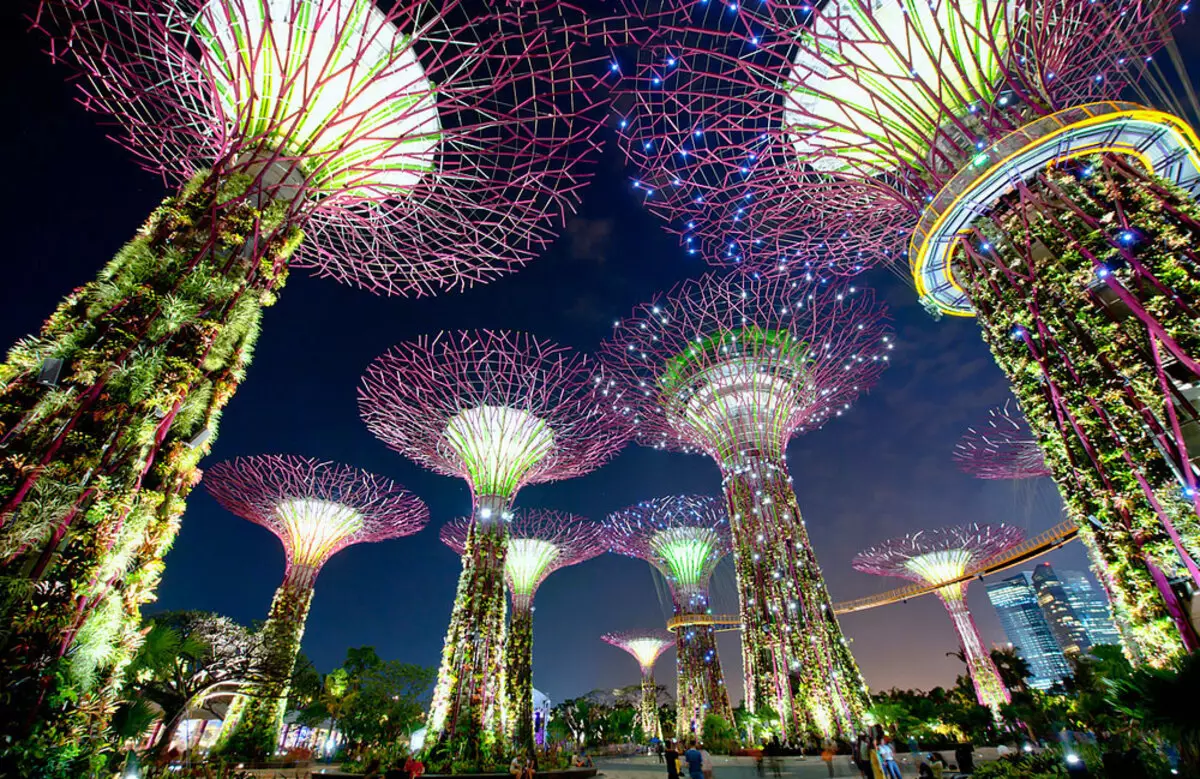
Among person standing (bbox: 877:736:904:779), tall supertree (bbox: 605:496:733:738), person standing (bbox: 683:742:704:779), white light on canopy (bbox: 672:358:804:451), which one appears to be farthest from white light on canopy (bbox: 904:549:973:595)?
person standing (bbox: 683:742:704:779)

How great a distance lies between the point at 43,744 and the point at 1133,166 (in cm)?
1339

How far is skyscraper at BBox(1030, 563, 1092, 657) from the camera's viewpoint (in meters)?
124

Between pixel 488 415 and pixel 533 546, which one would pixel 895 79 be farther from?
pixel 533 546

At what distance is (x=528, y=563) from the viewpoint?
28.2 meters

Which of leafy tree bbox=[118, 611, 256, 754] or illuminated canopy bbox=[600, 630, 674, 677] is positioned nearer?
leafy tree bbox=[118, 611, 256, 754]

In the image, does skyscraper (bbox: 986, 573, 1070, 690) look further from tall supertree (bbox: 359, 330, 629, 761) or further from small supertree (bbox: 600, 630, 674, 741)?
tall supertree (bbox: 359, 330, 629, 761)

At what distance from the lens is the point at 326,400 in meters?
48.6

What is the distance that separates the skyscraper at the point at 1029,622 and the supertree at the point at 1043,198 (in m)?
162

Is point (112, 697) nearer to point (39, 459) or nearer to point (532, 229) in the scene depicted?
point (39, 459)

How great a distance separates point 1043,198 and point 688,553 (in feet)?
87.6

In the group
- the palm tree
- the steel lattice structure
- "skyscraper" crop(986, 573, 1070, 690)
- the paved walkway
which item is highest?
"skyscraper" crop(986, 573, 1070, 690)

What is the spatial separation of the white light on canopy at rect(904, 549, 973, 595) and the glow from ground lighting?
494 inches

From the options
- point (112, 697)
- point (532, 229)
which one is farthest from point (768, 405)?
point (112, 697)

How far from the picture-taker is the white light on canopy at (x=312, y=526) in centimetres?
2295
